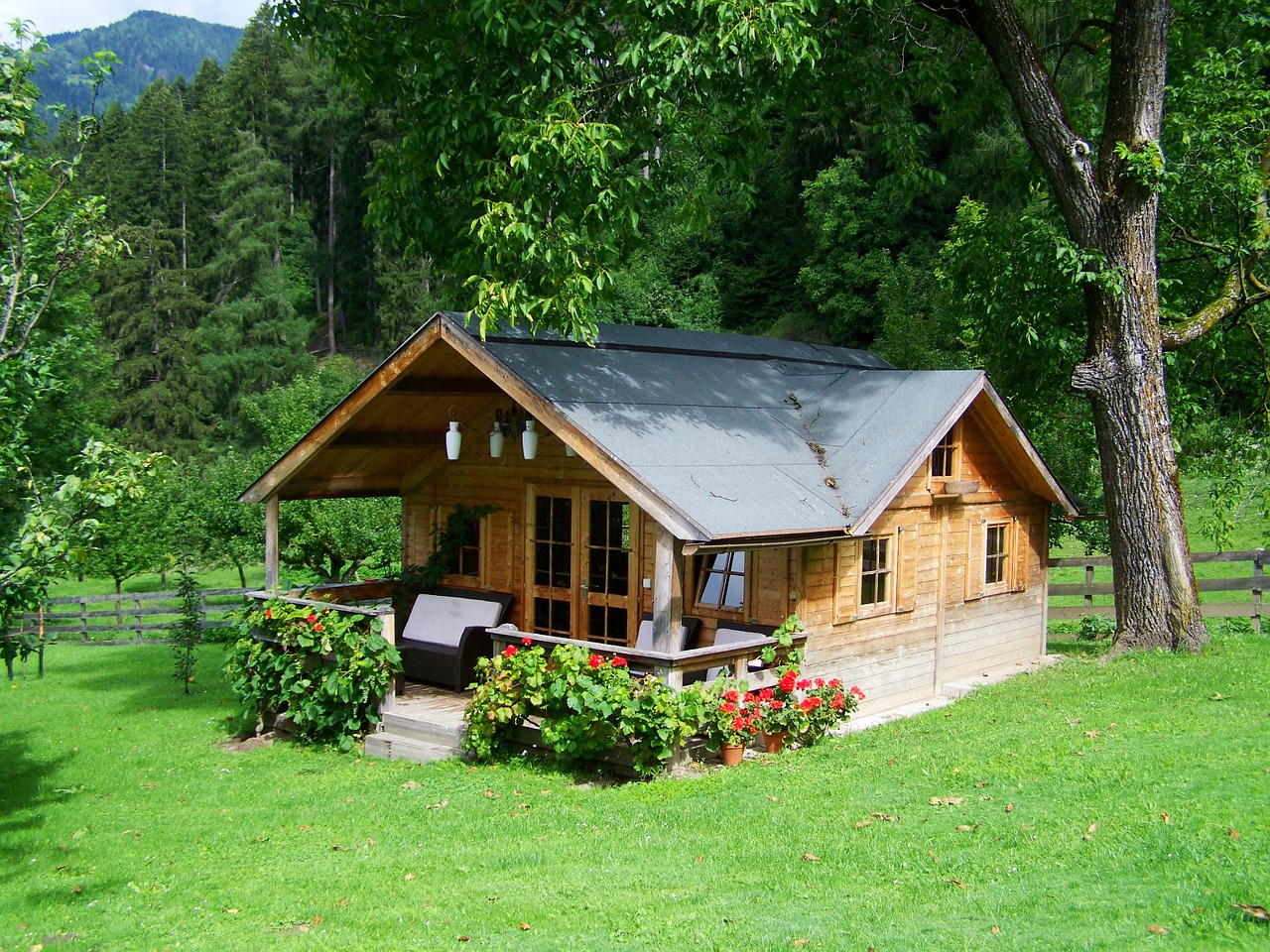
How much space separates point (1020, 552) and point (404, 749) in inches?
349

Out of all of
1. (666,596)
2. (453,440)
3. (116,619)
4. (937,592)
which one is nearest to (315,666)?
(453,440)

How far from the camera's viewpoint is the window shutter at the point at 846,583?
37.9ft

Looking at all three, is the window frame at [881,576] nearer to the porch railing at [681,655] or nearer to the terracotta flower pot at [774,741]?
the porch railing at [681,655]

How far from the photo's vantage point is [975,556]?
14.1 meters

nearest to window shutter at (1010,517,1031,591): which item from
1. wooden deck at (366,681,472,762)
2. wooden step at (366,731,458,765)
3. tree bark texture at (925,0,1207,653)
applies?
tree bark texture at (925,0,1207,653)

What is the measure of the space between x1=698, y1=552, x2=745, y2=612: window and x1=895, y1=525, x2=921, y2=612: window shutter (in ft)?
6.66

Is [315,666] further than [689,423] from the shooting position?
Yes

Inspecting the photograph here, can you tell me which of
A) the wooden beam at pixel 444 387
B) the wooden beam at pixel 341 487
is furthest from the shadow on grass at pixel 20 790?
the wooden beam at pixel 444 387

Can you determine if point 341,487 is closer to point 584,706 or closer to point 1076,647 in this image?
point 584,706

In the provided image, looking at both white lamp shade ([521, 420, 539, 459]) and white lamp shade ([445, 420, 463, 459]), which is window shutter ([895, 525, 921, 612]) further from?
white lamp shade ([445, 420, 463, 459])

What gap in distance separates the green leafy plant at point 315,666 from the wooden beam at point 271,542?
0.48 meters

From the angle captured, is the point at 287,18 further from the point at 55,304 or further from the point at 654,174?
the point at 55,304

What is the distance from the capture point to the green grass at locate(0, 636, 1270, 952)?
241 inches

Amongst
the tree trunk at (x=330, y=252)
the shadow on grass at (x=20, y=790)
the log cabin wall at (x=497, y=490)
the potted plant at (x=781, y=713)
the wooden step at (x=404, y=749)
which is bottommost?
the shadow on grass at (x=20, y=790)
